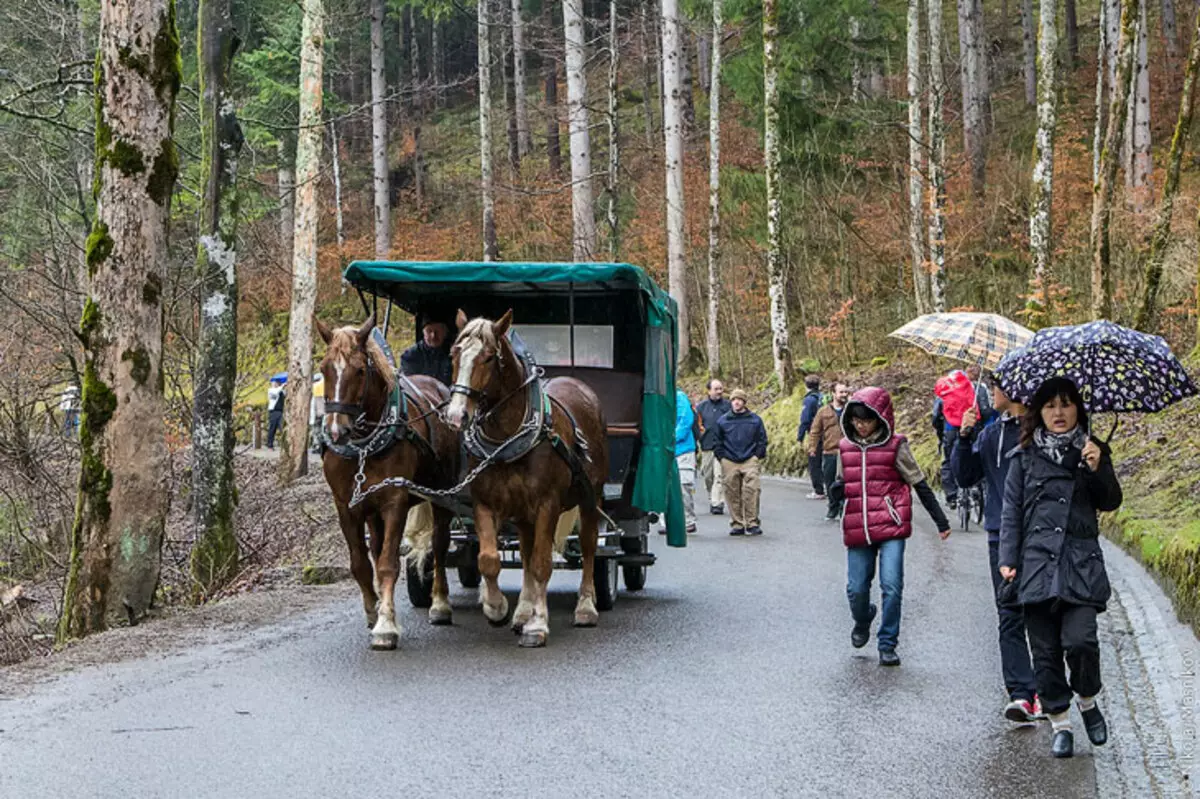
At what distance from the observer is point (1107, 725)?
819 cm

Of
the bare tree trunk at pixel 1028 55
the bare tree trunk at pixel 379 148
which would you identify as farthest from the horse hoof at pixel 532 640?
the bare tree trunk at pixel 1028 55

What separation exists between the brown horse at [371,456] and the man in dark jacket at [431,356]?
88.8 inches

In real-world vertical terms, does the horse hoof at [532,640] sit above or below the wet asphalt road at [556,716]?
above

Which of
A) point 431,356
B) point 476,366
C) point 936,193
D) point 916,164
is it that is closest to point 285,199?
point 916,164

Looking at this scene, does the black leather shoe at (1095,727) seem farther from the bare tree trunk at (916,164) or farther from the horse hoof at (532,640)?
the bare tree trunk at (916,164)

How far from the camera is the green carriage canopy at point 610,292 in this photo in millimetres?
11492

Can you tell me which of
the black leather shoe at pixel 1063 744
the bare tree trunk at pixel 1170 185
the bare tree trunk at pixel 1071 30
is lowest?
the black leather shoe at pixel 1063 744

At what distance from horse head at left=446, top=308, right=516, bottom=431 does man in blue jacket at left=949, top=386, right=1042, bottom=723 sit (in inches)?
129

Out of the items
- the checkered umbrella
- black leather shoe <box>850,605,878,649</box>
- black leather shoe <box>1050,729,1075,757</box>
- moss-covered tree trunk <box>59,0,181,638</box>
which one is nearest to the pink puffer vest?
black leather shoe <box>850,605,878,649</box>

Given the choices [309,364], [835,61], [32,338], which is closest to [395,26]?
[835,61]

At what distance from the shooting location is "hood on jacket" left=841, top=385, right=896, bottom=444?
32.7 ft

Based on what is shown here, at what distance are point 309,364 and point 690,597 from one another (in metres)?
13.3

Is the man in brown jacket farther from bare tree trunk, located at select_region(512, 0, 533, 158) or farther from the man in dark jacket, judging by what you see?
bare tree trunk, located at select_region(512, 0, 533, 158)

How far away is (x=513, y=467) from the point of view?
10.5m
